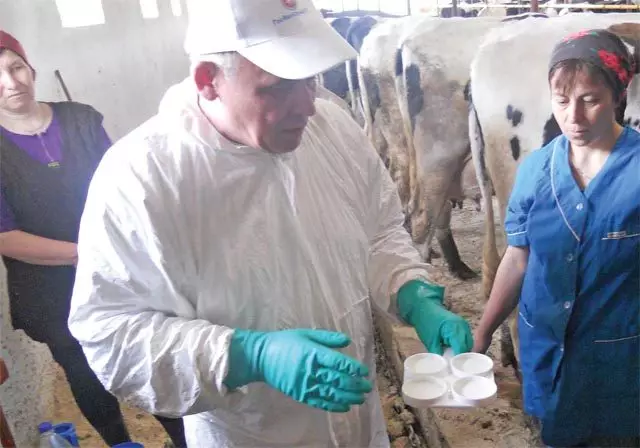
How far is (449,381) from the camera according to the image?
110 cm

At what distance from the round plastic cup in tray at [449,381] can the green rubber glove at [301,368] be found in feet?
0.55

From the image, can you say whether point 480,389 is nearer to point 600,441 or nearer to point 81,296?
point 600,441

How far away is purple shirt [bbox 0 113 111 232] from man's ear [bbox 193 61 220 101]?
1.71ft

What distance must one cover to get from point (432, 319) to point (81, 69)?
1036 mm

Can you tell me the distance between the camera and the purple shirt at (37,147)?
4.13ft

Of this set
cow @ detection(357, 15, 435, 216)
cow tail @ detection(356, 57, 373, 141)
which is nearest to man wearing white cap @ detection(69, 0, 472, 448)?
cow @ detection(357, 15, 435, 216)

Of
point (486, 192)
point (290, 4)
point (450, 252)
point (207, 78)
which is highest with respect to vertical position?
point (290, 4)

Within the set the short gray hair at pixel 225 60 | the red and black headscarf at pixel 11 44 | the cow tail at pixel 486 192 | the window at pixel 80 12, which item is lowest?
the cow tail at pixel 486 192

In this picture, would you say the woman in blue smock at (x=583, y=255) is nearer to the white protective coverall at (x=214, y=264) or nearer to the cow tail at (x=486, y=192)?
the white protective coverall at (x=214, y=264)

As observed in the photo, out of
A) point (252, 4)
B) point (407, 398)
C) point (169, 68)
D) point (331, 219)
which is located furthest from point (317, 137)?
point (169, 68)

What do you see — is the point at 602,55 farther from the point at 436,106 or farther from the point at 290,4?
the point at 436,106

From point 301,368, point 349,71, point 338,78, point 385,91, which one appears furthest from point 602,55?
point 338,78

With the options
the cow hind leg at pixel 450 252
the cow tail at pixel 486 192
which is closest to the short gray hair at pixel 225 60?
the cow tail at pixel 486 192

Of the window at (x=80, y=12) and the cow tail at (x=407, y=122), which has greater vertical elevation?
the window at (x=80, y=12)
